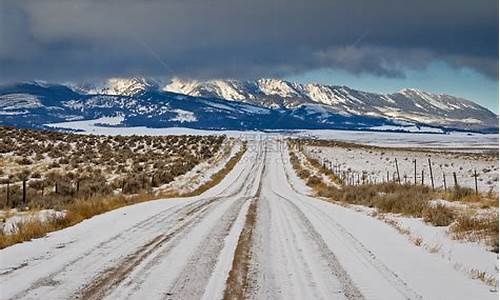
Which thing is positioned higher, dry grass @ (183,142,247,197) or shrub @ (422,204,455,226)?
shrub @ (422,204,455,226)

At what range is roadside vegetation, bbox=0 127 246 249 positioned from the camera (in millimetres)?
16217

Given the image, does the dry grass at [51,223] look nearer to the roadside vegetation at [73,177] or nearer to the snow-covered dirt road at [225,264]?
the roadside vegetation at [73,177]

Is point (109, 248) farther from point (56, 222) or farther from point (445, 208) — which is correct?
point (445, 208)

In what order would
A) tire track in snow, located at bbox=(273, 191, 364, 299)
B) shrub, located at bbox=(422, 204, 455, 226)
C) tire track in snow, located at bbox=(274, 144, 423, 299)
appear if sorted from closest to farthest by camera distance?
tire track in snow, located at bbox=(273, 191, 364, 299) < tire track in snow, located at bbox=(274, 144, 423, 299) < shrub, located at bbox=(422, 204, 455, 226)

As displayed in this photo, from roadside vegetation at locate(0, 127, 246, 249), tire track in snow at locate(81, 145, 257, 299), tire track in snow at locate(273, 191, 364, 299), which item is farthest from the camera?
roadside vegetation at locate(0, 127, 246, 249)

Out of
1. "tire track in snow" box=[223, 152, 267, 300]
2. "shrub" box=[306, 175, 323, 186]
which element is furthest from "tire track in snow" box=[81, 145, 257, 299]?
"shrub" box=[306, 175, 323, 186]

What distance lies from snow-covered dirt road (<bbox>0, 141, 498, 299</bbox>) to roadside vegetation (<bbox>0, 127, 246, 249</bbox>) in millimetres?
1904

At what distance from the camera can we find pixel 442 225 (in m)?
14.6

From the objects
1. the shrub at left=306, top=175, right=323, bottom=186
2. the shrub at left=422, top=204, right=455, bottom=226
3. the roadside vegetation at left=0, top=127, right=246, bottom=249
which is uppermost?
the shrub at left=422, top=204, right=455, bottom=226

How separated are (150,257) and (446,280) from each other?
4.95m

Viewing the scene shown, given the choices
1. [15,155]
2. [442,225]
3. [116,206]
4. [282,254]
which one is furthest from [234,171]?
[282,254]

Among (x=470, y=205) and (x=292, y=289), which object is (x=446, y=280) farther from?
(x=470, y=205)

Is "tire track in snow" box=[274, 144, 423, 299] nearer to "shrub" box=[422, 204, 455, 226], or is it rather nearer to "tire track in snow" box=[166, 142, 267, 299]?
"tire track in snow" box=[166, 142, 267, 299]

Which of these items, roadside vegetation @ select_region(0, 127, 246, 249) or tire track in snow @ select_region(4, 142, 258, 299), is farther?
roadside vegetation @ select_region(0, 127, 246, 249)
